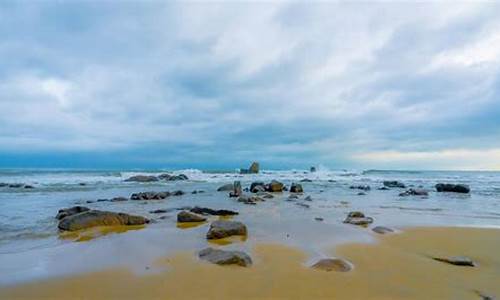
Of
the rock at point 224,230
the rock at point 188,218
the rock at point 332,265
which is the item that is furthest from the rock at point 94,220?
A: the rock at point 332,265

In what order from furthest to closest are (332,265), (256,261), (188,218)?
(188,218) < (256,261) < (332,265)

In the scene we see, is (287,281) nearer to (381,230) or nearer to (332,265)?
(332,265)

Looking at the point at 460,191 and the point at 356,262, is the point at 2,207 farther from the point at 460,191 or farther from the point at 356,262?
the point at 460,191

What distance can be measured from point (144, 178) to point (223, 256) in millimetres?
33124

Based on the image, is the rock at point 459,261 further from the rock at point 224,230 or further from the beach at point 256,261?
the rock at point 224,230

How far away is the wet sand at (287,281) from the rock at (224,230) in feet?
4.32

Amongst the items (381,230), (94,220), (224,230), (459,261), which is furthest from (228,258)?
(94,220)

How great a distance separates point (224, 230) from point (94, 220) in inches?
154

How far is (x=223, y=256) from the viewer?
5.43 meters

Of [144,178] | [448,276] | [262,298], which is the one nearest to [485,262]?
→ [448,276]

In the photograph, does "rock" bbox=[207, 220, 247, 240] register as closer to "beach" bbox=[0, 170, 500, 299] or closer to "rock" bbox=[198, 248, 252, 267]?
"beach" bbox=[0, 170, 500, 299]

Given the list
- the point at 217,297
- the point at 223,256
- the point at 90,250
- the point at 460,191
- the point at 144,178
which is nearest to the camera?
the point at 217,297

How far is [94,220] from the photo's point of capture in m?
9.13

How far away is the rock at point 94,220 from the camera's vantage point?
28.5 feet
